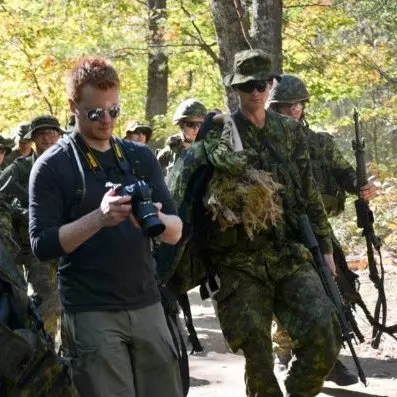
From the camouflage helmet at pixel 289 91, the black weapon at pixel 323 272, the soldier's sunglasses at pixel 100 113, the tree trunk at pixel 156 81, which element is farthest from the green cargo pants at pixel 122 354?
the tree trunk at pixel 156 81

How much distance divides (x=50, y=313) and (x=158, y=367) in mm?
4057

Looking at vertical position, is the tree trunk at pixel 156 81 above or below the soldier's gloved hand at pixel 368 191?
above

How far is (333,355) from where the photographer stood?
17.7ft

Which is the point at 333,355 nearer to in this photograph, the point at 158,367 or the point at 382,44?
the point at 158,367

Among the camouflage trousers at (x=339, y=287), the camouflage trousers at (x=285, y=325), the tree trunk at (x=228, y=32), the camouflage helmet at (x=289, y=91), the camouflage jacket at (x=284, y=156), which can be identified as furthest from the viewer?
the tree trunk at (x=228, y=32)

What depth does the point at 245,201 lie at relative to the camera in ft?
17.7

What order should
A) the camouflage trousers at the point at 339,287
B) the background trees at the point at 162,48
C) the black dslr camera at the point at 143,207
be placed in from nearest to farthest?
the black dslr camera at the point at 143,207 → the camouflage trousers at the point at 339,287 → the background trees at the point at 162,48

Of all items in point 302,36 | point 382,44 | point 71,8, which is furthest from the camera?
point 382,44

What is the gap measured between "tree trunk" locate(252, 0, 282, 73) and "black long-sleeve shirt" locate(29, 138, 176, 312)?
223 inches

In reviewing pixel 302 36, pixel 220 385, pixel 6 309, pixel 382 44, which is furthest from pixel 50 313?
pixel 382 44

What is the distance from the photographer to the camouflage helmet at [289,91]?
7371 mm

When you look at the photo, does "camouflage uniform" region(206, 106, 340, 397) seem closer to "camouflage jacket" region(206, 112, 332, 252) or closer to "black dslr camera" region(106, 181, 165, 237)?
"camouflage jacket" region(206, 112, 332, 252)

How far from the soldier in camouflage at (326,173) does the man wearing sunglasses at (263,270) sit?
1.69m

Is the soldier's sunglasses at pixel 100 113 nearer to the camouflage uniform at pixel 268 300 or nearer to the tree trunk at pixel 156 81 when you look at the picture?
the camouflage uniform at pixel 268 300
